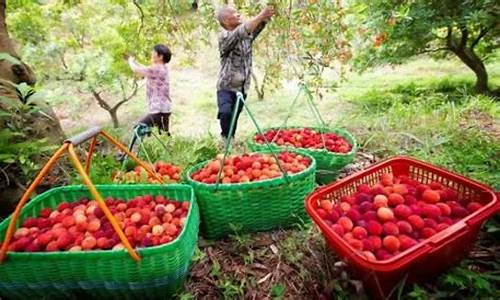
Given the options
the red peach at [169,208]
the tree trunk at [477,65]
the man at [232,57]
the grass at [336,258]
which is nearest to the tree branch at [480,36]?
the tree trunk at [477,65]

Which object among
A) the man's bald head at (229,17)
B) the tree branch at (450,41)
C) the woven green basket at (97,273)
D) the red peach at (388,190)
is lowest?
the woven green basket at (97,273)

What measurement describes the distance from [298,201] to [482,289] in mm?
776

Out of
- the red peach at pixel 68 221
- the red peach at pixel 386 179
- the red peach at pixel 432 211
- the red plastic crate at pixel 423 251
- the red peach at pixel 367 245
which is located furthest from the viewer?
the red peach at pixel 386 179

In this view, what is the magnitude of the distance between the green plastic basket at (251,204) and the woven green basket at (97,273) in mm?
332

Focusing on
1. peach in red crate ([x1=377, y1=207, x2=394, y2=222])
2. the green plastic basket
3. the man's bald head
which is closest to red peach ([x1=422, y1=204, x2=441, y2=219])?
peach in red crate ([x1=377, y1=207, x2=394, y2=222])

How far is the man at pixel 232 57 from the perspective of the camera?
8.90 ft

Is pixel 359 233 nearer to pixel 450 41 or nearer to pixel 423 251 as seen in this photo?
pixel 423 251

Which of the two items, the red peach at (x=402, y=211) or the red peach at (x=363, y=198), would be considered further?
the red peach at (x=363, y=198)

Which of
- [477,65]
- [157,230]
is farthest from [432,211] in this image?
[477,65]

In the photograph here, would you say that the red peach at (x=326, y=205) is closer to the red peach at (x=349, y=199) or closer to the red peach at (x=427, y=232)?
the red peach at (x=349, y=199)

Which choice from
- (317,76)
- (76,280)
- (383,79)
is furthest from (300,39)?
(383,79)

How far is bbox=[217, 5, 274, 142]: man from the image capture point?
2.71m

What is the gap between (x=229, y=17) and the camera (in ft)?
8.96

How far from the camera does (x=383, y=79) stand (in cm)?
746
